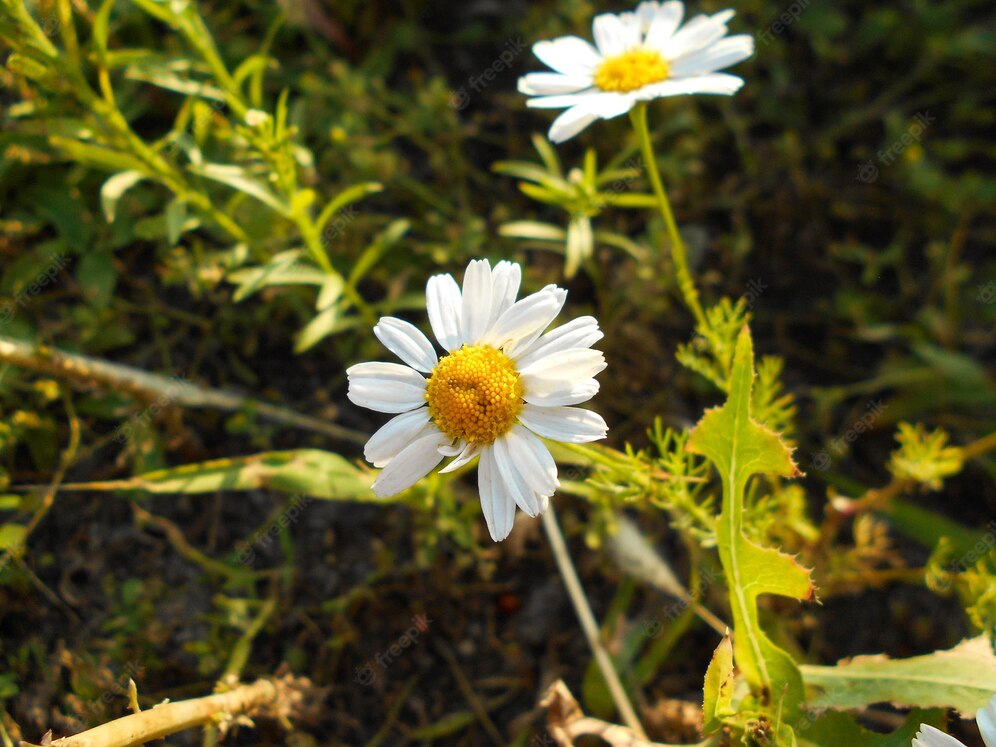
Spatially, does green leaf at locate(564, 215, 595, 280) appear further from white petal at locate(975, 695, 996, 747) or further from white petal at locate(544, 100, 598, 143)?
white petal at locate(975, 695, 996, 747)

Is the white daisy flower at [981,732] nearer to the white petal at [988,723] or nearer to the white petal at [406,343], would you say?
the white petal at [988,723]

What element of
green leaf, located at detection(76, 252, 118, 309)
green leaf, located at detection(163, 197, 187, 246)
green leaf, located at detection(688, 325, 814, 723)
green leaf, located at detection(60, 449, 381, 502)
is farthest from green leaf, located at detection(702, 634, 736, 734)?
green leaf, located at detection(76, 252, 118, 309)

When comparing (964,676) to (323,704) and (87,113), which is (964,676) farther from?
(87,113)

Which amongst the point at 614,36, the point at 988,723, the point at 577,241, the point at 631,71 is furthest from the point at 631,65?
the point at 988,723

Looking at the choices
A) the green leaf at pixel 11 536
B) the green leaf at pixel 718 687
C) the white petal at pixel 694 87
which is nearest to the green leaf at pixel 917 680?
the green leaf at pixel 718 687

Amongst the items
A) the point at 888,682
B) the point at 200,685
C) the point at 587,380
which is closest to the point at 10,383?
the point at 200,685
